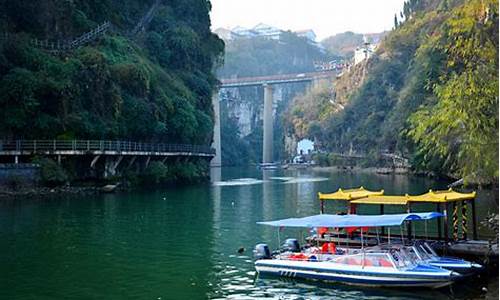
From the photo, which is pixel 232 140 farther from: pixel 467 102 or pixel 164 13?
pixel 467 102

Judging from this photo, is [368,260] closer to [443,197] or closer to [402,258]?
[402,258]

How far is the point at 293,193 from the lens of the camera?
6278 centimetres

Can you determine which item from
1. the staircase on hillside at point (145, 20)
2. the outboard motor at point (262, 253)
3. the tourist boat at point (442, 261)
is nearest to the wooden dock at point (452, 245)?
the tourist boat at point (442, 261)

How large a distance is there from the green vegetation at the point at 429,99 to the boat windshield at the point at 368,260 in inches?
238

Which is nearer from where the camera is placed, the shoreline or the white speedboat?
the white speedboat

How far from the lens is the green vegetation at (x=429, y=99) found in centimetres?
2502

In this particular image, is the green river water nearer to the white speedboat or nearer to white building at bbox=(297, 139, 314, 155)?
the white speedboat

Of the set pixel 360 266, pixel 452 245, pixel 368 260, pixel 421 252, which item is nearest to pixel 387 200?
pixel 452 245

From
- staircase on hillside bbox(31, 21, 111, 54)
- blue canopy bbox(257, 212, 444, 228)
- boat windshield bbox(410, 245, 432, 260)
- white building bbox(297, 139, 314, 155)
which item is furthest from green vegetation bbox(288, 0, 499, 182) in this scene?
staircase on hillside bbox(31, 21, 111, 54)

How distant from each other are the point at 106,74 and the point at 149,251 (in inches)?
1539

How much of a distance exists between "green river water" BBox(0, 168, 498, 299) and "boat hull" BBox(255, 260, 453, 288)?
13.5 inches

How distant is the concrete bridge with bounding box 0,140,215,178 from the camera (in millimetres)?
55781

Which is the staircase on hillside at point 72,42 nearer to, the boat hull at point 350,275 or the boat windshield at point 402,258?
the boat hull at point 350,275

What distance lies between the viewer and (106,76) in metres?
64.1
